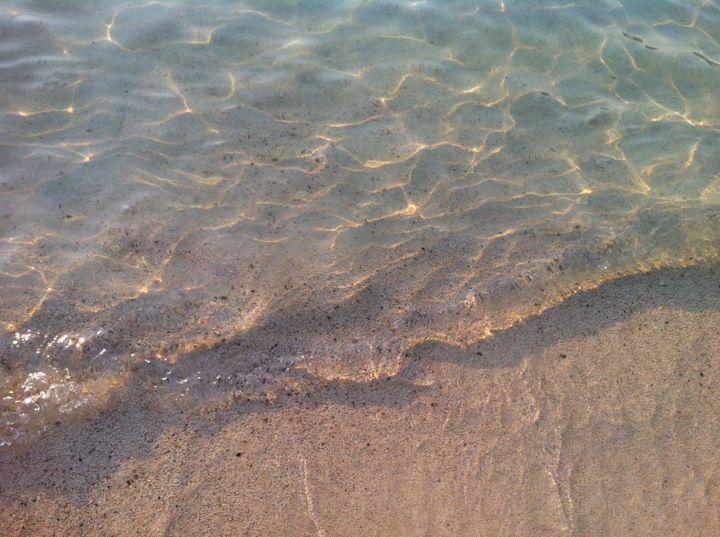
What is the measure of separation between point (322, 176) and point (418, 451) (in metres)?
2.18

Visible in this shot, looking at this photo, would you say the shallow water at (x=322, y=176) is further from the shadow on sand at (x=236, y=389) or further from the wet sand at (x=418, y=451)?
the wet sand at (x=418, y=451)

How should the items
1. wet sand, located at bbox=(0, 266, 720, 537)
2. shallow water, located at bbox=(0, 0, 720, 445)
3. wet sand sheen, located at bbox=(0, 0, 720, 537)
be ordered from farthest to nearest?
shallow water, located at bbox=(0, 0, 720, 445) < wet sand sheen, located at bbox=(0, 0, 720, 537) < wet sand, located at bbox=(0, 266, 720, 537)

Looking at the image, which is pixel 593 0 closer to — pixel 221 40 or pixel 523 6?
pixel 523 6

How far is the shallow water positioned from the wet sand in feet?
0.57

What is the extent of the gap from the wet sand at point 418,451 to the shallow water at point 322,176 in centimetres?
17

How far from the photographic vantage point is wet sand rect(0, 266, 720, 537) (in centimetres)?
275

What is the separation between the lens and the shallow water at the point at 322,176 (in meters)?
3.44

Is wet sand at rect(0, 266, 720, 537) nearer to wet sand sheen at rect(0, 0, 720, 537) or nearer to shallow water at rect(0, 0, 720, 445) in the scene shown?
wet sand sheen at rect(0, 0, 720, 537)

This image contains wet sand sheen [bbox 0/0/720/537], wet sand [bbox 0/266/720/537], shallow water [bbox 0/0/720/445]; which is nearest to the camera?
wet sand [bbox 0/266/720/537]

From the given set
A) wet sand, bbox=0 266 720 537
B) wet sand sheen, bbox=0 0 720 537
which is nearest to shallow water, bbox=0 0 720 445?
wet sand sheen, bbox=0 0 720 537

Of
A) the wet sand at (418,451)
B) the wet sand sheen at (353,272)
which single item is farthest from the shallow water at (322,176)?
the wet sand at (418,451)

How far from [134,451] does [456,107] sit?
3593mm

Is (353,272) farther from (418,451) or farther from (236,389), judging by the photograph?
(418,451)

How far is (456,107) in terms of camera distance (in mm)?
4996
